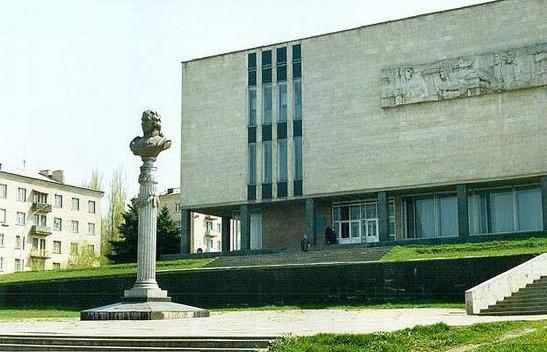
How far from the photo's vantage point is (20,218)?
7456cm

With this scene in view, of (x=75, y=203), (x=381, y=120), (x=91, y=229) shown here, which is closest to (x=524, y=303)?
(x=381, y=120)

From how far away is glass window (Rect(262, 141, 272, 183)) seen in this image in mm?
51013

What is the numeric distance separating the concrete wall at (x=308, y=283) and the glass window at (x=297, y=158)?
15726 mm

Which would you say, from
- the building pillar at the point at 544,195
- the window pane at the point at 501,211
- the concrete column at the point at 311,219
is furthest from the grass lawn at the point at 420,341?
the concrete column at the point at 311,219

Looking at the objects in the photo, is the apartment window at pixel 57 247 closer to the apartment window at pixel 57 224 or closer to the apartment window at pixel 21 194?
the apartment window at pixel 57 224

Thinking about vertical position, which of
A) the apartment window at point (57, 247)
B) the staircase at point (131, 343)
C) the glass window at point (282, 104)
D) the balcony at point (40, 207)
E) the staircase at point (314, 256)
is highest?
the glass window at point (282, 104)

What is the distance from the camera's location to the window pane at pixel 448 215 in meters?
46.7

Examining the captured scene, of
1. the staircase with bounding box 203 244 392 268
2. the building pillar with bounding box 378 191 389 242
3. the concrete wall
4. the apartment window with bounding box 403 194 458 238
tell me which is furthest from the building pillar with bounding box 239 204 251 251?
the concrete wall

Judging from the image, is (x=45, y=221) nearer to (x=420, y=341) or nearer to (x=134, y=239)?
(x=134, y=239)

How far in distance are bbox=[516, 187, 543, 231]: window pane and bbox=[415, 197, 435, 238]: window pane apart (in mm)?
5136

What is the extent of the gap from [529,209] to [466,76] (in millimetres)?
8258

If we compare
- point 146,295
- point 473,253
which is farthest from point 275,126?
point 146,295

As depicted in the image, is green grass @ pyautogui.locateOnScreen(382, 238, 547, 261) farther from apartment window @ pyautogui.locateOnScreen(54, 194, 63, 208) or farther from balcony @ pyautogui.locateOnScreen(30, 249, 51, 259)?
apartment window @ pyautogui.locateOnScreen(54, 194, 63, 208)

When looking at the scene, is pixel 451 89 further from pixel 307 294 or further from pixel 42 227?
pixel 42 227
